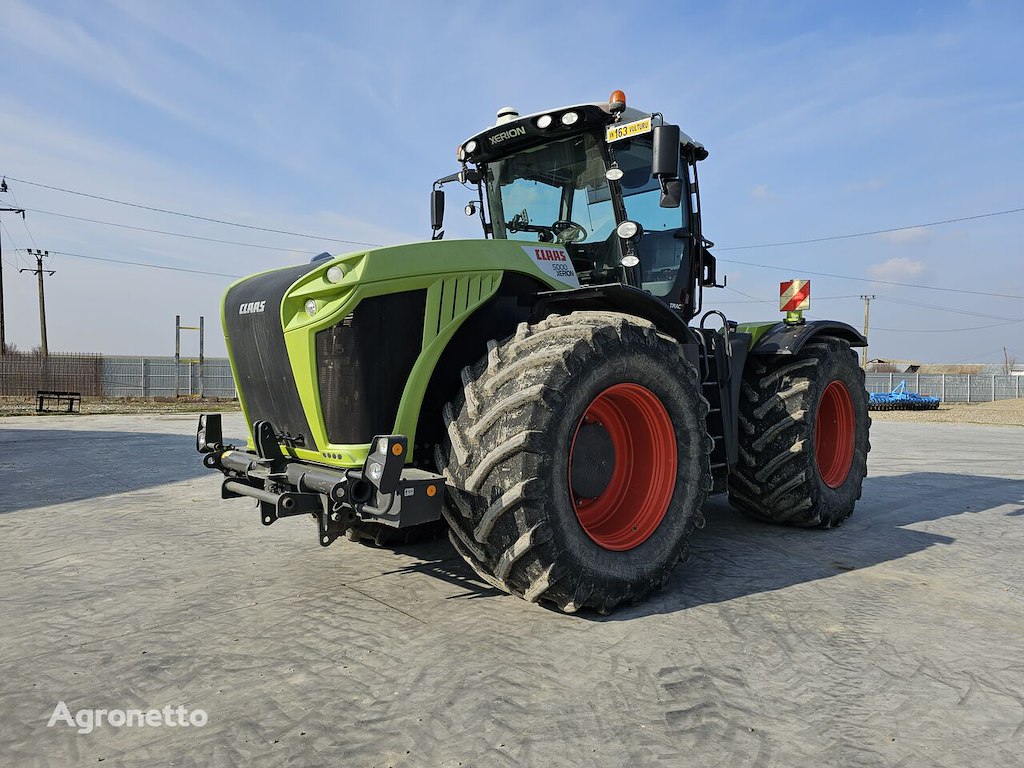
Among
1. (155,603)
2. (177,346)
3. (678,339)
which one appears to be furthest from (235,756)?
(177,346)

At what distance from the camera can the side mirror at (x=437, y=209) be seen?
5.20m

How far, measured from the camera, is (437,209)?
5.20 m

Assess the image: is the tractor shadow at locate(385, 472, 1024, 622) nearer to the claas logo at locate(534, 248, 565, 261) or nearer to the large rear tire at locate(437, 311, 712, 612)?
the large rear tire at locate(437, 311, 712, 612)

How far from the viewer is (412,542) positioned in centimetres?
460

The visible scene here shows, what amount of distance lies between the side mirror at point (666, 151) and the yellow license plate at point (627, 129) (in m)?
0.31

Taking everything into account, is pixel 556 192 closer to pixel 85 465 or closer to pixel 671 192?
pixel 671 192

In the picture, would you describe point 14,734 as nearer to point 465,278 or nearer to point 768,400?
point 465,278

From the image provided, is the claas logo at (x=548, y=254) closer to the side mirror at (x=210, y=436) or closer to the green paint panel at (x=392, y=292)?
the green paint panel at (x=392, y=292)

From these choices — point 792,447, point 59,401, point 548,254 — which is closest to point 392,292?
point 548,254

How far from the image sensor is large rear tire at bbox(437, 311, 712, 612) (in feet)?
9.73

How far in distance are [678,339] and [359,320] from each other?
202 cm

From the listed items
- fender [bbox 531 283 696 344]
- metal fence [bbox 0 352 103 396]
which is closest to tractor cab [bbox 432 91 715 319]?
fender [bbox 531 283 696 344]

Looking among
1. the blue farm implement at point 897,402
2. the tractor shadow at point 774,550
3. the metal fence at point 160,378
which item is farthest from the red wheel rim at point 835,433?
the metal fence at point 160,378

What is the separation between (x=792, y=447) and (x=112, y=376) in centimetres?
3402
